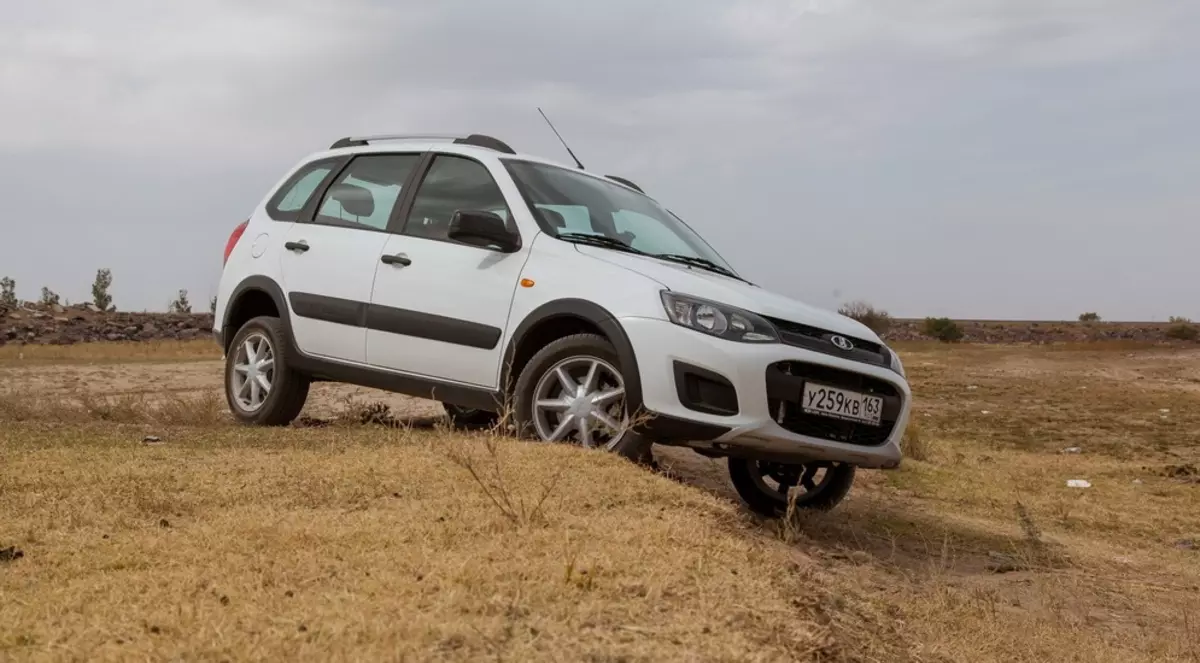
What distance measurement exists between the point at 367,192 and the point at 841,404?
10.5 feet

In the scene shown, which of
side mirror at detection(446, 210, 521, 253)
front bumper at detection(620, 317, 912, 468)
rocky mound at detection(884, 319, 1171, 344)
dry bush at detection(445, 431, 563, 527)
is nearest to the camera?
dry bush at detection(445, 431, 563, 527)

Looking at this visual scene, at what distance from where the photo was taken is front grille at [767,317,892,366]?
Result: 5.16 metres

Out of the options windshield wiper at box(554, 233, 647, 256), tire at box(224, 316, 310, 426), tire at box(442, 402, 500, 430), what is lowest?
tire at box(442, 402, 500, 430)

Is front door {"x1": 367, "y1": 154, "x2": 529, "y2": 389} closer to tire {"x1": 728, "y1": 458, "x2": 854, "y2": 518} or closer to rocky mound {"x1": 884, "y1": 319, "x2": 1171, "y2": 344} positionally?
tire {"x1": 728, "y1": 458, "x2": 854, "y2": 518}

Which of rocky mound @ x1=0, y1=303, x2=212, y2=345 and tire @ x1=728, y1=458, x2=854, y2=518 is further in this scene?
rocky mound @ x1=0, y1=303, x2=212, y2=345

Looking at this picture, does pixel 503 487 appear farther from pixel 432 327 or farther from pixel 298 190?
pixel 298 190

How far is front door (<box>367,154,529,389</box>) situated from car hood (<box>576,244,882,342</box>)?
22.4 inches

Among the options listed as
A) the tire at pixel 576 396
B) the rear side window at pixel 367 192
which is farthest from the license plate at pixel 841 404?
the rear side window at pixel 367 192

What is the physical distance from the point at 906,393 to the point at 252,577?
3.67 m

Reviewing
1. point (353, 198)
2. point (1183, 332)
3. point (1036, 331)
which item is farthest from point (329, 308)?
point (1036, 331)

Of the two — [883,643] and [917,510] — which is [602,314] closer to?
[883,643]

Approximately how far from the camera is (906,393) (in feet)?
18.9

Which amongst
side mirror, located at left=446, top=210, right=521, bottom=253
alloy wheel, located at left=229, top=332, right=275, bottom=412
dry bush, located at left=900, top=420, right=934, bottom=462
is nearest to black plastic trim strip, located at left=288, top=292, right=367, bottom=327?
alloy wheel, located at left=229, top=332, right=275, bottom=412

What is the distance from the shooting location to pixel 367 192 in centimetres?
687
